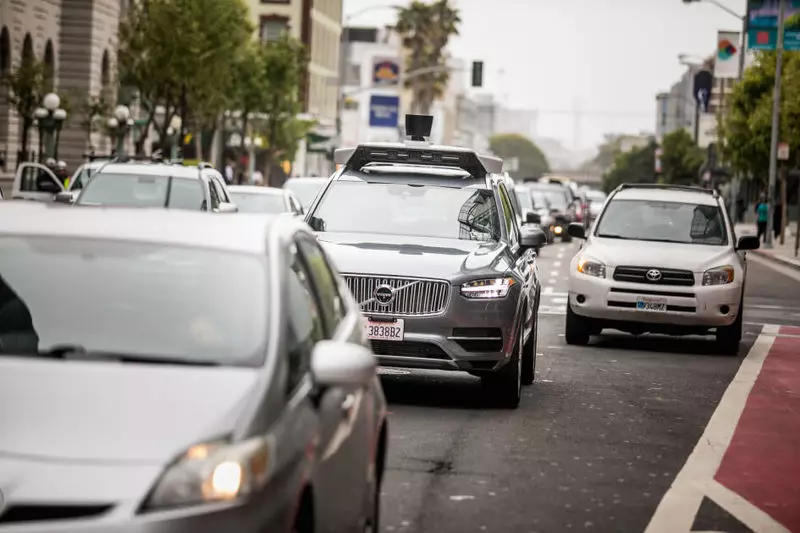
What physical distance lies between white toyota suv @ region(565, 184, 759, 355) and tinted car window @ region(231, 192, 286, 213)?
27.6 ft

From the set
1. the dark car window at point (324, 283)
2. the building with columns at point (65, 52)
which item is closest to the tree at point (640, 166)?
the building with columns at point (65, 52)

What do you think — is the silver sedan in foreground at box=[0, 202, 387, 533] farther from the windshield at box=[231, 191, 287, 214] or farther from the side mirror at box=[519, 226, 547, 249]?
the windshield at box=[231, 191, 287, 214]

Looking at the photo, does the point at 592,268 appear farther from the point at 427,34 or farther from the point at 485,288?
the point at 427,34

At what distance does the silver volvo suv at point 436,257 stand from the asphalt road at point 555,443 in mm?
452

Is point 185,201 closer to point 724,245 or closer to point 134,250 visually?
point 724,245

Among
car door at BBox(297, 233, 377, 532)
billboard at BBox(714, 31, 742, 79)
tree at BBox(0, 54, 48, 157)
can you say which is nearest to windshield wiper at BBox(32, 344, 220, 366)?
car door at BBox(297, 233, 377, 532)

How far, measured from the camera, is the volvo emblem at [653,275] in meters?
19.3

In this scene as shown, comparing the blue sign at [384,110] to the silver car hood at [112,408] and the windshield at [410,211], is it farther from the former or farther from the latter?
the silver car hood at [112,408]

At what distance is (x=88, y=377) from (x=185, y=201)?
16895mm

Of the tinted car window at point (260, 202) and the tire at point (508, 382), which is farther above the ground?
the tinted car window at point (260, 202)

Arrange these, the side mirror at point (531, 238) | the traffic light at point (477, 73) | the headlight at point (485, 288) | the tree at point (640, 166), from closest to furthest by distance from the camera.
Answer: the headlight at point (485, 288) → the side mirror at point (531, 238) → the traffic light at point (477, 73) → the tree at point (640, 166)

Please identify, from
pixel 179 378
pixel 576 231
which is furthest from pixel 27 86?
pixel 179 378

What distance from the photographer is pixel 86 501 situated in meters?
4.93

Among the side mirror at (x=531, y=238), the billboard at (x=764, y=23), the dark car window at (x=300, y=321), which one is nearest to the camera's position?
the dark car window at (x=300, y=321)
